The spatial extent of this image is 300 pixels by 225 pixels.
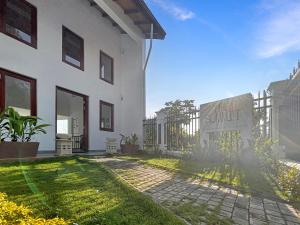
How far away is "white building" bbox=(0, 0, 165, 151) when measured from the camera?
9008 millimetres

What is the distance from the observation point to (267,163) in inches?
285

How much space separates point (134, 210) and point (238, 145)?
5698mm

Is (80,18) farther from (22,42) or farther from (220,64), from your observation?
(220,64)

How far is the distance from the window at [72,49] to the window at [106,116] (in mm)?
2172

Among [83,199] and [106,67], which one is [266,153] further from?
[106,67]

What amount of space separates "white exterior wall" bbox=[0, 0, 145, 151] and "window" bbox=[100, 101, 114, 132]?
23 centimetres

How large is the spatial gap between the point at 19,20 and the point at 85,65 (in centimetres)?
352

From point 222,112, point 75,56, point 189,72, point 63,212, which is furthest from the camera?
point 75,56

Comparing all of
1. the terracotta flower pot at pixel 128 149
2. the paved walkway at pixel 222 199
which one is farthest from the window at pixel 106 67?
the paved walkway at pixel 222 199

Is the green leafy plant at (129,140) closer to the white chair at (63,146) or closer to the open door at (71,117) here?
the open door at (71,117)

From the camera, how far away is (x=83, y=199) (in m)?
3.59

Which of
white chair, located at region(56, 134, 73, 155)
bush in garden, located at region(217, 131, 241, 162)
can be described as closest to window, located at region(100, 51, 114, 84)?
white chair, located at region(56, 134, 73, 155)

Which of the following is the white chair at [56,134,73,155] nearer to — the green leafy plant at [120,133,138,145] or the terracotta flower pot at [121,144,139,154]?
the terracotta flower pot at [121,144,139,154]

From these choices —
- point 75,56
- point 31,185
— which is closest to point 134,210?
point 31,185
